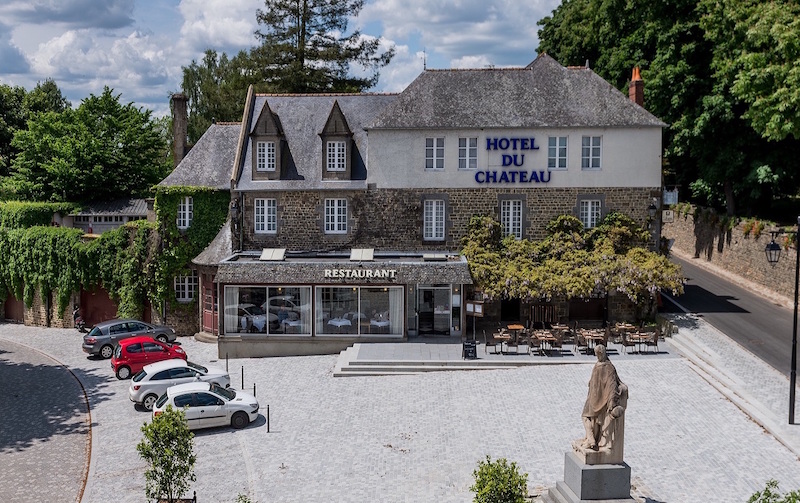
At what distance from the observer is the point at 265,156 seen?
3469 centimetres

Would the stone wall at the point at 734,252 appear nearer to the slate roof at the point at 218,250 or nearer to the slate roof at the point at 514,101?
the slate roof at the point at 514,101

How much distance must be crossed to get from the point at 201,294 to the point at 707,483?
23.7 m

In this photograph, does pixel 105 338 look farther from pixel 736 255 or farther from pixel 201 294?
pixel 736 255

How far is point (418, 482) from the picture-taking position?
731 inches

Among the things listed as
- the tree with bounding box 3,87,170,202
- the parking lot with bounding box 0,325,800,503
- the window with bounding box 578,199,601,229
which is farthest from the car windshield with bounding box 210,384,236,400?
the tree with bounding box 3,87,170,202

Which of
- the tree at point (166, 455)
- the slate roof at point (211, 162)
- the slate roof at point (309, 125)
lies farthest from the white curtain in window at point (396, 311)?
the tree at point (166, 455)

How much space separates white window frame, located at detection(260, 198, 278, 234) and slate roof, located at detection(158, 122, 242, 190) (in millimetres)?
2150

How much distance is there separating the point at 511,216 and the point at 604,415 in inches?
737

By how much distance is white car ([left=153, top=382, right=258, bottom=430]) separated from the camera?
2267cm

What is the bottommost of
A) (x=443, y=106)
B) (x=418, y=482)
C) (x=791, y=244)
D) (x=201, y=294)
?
(x=418, y=482)

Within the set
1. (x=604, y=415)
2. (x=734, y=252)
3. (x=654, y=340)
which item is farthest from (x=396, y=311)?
(x=734, y=252)

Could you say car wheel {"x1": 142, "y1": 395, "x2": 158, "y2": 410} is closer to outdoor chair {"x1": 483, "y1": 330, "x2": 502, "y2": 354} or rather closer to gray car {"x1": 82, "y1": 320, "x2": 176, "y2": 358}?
gray car {"x1": 82, "y1": 320, "x2": 176, "y2": 358}

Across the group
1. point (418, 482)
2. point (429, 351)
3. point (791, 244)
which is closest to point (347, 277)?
point (429, 351)

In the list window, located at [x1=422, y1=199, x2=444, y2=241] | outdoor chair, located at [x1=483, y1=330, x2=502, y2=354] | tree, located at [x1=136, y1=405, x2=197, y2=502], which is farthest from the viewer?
window, located at [x1=422, y1=199, x2=444, y2=241]
